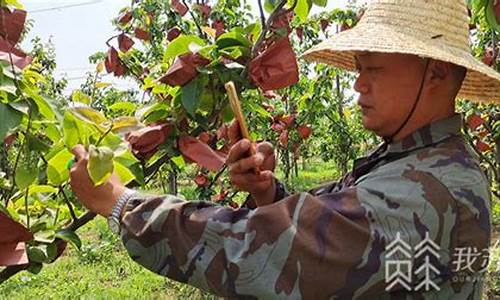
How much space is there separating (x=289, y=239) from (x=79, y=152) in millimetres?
285

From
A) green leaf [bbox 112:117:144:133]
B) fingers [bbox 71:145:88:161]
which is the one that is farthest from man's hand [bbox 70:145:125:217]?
green leaf [bbox 112:117:144:133]

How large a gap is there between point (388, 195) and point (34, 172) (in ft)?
1.56

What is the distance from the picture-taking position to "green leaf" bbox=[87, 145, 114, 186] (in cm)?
76

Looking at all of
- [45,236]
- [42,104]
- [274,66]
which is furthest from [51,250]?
[274,66]

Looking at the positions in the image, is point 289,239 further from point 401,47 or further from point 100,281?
point 100,281

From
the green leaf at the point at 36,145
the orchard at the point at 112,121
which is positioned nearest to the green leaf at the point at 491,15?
the orchard at the point at 112,121

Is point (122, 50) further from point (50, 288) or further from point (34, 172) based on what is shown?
point (50, 288)

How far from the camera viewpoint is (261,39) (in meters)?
1.07

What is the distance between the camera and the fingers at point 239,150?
89cm

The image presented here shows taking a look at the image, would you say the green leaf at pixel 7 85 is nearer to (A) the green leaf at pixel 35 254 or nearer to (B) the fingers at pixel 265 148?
(A) the green leaf at pixel 35 254

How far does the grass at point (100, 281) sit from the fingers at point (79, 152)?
2.89 metres

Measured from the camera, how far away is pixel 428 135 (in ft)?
3.10

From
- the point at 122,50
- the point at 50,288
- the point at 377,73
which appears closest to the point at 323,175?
the point at 50,288

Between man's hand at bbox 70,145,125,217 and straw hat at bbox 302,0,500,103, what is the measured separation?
1.27ft
